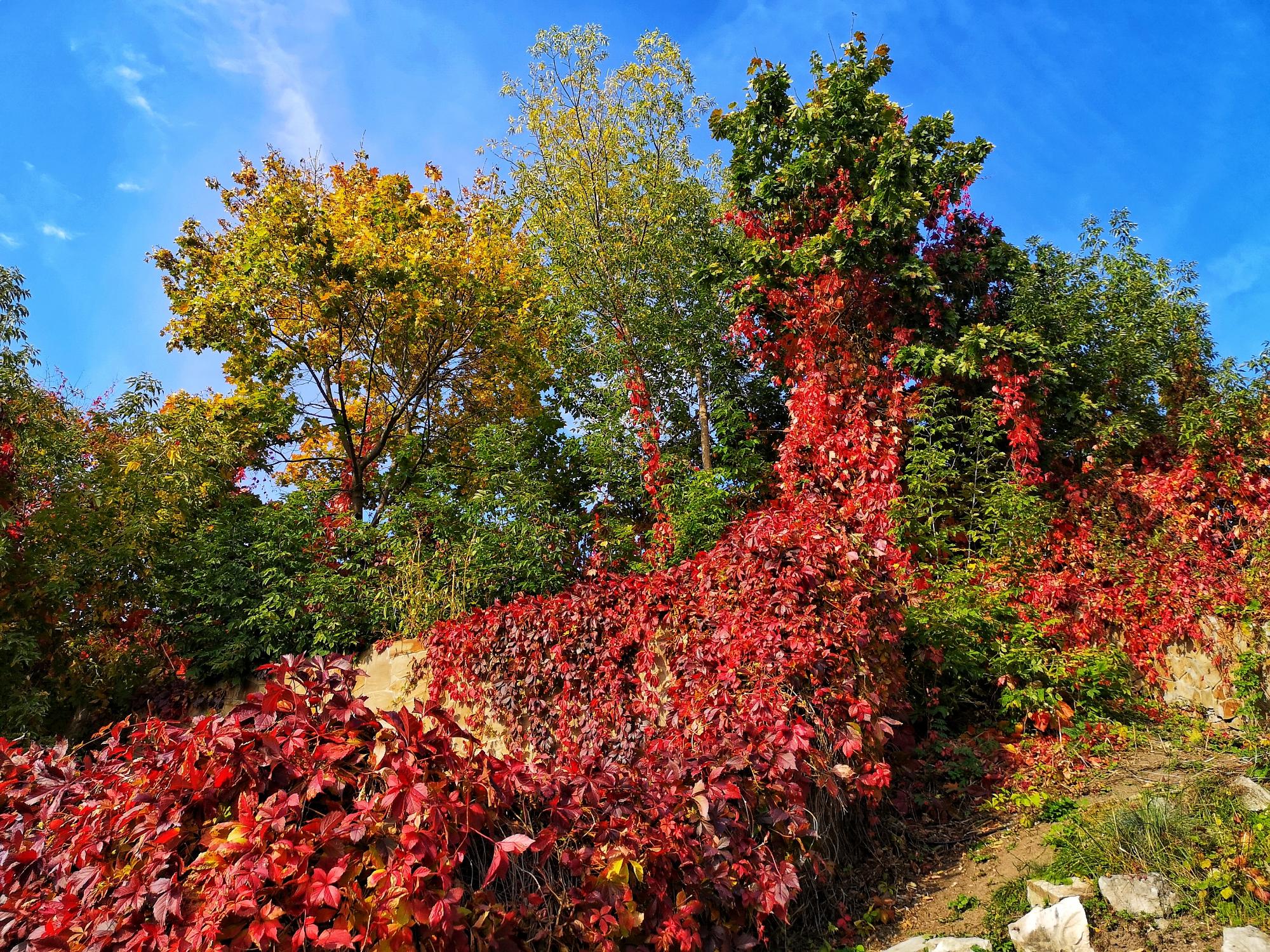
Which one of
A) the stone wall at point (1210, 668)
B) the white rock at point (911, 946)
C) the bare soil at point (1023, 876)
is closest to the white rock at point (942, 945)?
the white rock at point (911, 946)

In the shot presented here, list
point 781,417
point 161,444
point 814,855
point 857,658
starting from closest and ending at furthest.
Result: point 814,855 < point 857,658 < point 161,444 < point 781,417

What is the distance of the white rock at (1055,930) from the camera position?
10.1ft

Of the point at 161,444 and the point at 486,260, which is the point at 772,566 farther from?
the point at 486,260

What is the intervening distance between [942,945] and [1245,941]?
1103mm

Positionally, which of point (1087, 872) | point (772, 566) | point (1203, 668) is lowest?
point (1087, 872)

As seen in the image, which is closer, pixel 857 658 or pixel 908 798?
pixel 857 658

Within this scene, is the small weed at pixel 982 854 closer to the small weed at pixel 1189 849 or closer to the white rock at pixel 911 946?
the small weed at pixel 1189 849

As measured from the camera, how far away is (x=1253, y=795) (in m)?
3.96

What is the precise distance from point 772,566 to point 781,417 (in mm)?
6065

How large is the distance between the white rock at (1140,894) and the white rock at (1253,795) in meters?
0.96

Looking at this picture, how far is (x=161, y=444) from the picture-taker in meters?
7.99

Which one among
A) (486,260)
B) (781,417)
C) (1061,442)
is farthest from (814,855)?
(486,260)

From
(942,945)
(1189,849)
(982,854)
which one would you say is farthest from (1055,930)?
(982,854)

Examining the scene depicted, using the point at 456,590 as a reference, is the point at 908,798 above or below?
below
